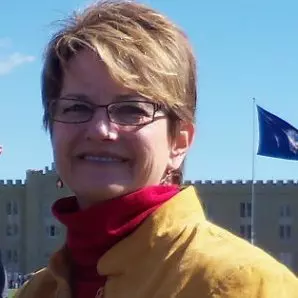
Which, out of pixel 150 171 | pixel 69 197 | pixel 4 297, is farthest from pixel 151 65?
pixel 4 297

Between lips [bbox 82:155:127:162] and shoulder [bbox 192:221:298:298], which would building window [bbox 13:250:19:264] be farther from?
shoulder [bbox 192:221:298:298]

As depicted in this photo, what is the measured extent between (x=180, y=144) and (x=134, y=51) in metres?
0.26

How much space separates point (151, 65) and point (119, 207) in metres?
0.35

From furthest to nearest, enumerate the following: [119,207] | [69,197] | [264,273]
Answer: [69,197] < [119,207] < [264,273]

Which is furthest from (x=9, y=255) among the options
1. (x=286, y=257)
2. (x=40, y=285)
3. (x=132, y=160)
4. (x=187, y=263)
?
(x=187, y=263)

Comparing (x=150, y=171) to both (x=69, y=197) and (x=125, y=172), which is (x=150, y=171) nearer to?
(x=125, y=172)

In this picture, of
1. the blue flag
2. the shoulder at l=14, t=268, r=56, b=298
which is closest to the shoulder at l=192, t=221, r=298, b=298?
the shoulder at l=14, t=268, r=56, b=298

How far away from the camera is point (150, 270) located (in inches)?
95.6

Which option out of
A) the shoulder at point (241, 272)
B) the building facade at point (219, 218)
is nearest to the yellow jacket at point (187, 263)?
the shoulder at point (241, 272)

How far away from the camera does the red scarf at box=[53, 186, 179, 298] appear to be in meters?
2.46

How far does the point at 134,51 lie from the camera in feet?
8.32

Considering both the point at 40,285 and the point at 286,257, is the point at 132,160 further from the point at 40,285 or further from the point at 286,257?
the point at 286,257

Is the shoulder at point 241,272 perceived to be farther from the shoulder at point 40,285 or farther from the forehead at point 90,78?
the shoulder at point 40,285

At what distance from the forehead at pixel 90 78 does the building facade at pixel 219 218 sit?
67644 mm
